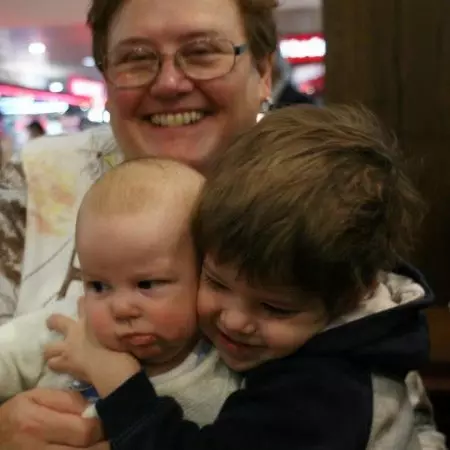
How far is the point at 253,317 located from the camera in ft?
3.50

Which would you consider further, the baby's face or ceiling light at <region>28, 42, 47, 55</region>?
ceiling light at <region>28, 42, 47, 55</region>

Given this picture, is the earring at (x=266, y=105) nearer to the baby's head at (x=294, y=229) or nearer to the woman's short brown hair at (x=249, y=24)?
the woman's short brown hair at (x=249, y=24)

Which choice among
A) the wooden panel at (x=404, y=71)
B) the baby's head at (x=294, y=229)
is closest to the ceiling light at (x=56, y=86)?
the wooden panel at (x=404, y=71)

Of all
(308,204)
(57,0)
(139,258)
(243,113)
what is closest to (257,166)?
(308,204)

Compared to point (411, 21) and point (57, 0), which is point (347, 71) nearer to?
point (411, 21)

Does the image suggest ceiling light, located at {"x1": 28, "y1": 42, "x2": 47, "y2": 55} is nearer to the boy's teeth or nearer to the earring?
the earring

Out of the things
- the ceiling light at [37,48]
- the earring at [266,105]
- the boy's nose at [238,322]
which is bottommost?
the ceiling light at [37,48]

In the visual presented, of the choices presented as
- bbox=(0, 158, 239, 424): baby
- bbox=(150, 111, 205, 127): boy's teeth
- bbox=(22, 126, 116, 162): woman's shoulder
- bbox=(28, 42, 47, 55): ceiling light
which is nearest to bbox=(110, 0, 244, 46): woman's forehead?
bbox=(150, 111, 205, 127): boy's teeth

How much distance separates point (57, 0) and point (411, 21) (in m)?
5.23

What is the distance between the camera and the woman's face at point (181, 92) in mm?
1493

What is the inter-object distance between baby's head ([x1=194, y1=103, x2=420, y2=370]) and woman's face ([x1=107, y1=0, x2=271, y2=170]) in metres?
0.41

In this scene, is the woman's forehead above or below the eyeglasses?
above

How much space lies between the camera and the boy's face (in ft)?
3.45

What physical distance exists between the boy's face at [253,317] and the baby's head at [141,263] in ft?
0.15
